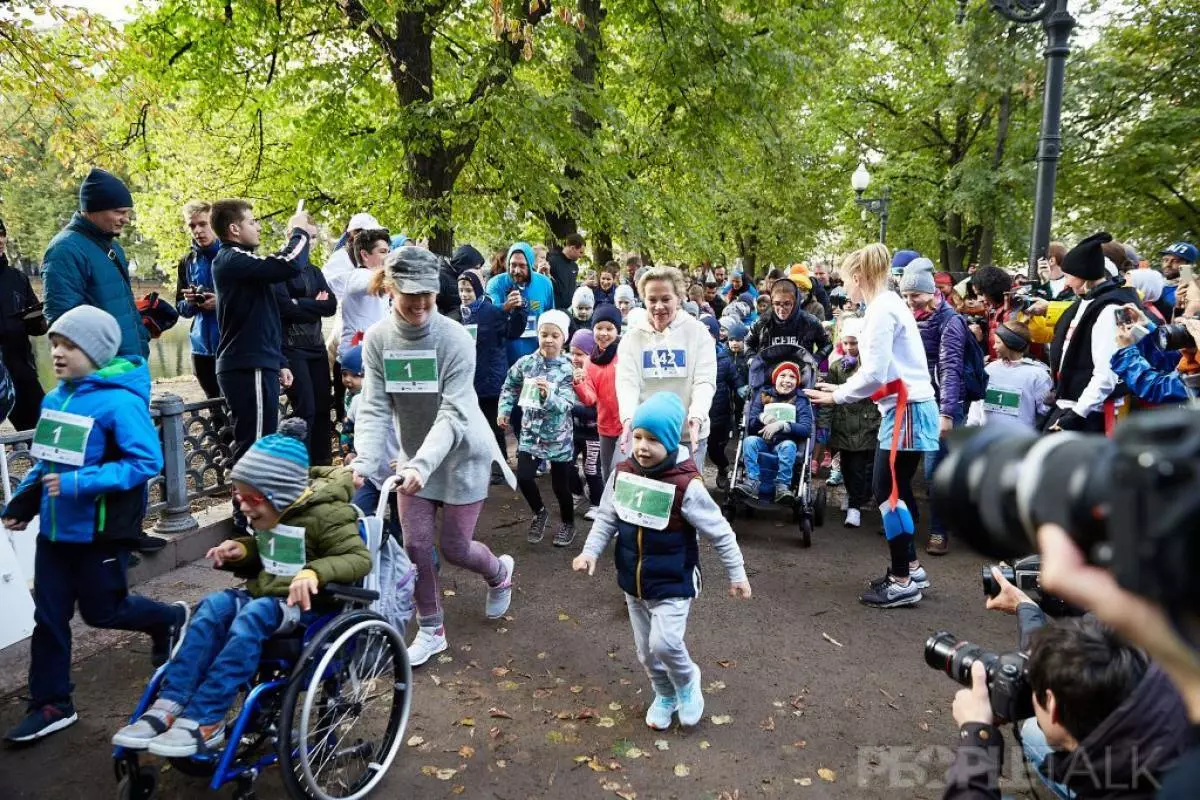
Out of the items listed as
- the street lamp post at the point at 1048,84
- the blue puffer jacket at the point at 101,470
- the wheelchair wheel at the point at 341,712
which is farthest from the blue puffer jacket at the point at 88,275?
the street lamp post at the point at 1048,84

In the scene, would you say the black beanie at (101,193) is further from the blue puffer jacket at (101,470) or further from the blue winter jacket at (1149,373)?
the blue winter jacket at (1149,373)

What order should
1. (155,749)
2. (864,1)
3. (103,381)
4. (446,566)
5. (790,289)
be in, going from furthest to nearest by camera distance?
(864,1), (790,289), (446,566), (103,381), (155,749)

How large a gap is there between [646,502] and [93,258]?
12.3 ft

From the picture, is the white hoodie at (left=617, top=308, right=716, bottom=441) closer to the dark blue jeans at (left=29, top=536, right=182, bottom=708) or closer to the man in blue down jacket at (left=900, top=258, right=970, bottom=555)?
the man in blue down jacket at (left=900, top=258, right=970, bottom=555)

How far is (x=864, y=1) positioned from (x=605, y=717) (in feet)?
59.9

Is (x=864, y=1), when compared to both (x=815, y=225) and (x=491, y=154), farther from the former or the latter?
(x=815, y=225)

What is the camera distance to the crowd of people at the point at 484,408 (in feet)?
10.3

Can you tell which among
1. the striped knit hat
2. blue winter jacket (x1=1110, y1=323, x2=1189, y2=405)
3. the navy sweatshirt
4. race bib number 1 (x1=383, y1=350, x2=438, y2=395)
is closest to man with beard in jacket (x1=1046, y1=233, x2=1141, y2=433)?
blue winter jacket (x1=1110, y1=323, x2=1189, y2=405)

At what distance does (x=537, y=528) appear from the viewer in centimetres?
627

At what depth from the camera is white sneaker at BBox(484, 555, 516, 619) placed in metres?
4.77

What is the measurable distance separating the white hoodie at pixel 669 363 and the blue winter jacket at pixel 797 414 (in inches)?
72.1

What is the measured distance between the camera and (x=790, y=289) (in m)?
7.15

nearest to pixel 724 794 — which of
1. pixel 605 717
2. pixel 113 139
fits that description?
pixel 605 717

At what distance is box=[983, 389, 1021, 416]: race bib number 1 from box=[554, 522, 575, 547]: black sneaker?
141 inches
